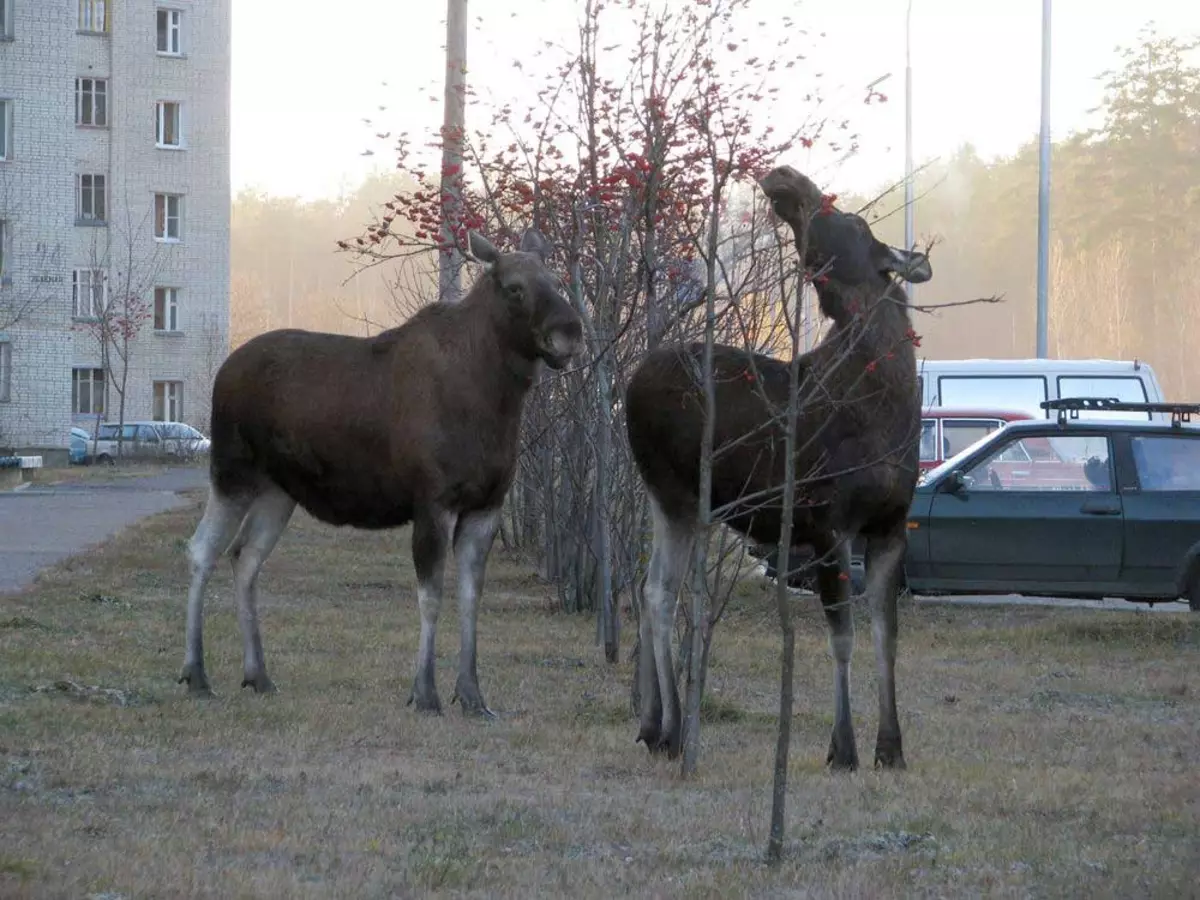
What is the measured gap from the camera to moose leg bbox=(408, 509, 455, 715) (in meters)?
9.99

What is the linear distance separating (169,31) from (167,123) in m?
2.95

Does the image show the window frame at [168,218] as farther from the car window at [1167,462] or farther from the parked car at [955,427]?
the car window at [1167,462]

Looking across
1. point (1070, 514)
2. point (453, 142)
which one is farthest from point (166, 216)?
point (453, 142)

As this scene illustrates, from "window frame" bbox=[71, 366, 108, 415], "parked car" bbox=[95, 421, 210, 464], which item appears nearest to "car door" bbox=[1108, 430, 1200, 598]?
"parked car" bbox=[95, 421, 210, 464]

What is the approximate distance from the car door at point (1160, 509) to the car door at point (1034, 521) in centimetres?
14

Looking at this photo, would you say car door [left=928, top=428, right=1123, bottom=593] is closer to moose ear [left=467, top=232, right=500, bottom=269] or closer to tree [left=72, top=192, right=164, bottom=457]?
moose ear [left=467, top=232, right=500, bottom=269]

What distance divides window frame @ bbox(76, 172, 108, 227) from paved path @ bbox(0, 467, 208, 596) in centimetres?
2412

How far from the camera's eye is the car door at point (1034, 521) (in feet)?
53.4

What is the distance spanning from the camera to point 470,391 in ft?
33.7

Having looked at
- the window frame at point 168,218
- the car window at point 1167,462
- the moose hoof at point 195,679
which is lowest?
the moose hoof at point 195,679

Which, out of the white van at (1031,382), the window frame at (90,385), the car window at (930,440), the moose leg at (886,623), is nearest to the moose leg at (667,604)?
the moose leg at (886,623)

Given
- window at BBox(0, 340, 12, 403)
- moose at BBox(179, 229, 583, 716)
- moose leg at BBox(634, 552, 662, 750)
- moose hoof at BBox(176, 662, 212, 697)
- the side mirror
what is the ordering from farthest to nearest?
window at BBox(0, 340, 12, 403), the side mirror, moose hoof at BBox(176, 662, 212, 697), moose at BBox(179, 229, 583, 716), moose leg at BBox(634, 552, 662, 750)

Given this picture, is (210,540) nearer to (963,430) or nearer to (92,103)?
(963,430)

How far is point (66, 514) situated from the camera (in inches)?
1102
